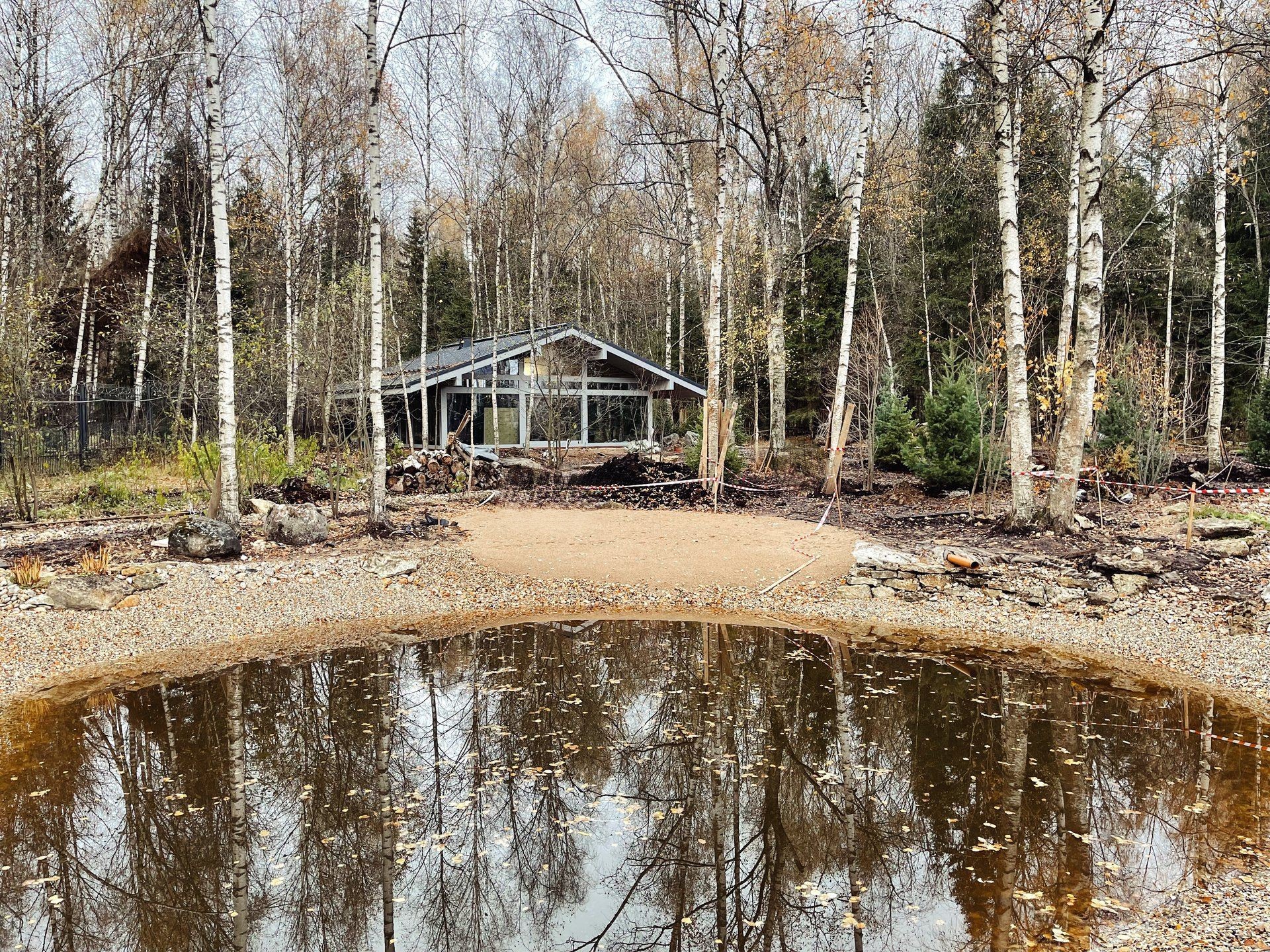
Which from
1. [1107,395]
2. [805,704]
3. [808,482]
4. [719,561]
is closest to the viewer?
[805,704]

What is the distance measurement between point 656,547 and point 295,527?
4.67 metres

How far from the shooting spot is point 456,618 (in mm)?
7949

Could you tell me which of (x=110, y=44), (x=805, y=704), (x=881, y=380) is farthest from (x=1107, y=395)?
(x=110, y=44)

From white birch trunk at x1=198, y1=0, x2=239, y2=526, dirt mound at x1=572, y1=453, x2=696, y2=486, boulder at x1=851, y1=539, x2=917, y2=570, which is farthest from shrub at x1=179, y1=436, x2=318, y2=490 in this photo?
boulder at x1=851, y1=539, x2=917, y2=570

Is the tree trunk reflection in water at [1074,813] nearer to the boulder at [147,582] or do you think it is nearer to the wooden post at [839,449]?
the wooden post at [839,449]

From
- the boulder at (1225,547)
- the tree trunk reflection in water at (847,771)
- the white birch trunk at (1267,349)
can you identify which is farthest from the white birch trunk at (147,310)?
the white birch trunk at (1267,349)

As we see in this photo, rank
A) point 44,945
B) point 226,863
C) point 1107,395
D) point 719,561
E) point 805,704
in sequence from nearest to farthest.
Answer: point 44,945
point 226,863
point 805,704
point 719,561
point 1107,395

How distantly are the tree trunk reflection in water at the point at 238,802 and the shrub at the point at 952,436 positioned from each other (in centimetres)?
1118

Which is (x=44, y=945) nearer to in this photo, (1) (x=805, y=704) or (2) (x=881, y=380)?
(1) (x=805, y=704)

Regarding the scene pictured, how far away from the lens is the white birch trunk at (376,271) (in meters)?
9.69

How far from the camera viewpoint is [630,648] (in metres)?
7.04

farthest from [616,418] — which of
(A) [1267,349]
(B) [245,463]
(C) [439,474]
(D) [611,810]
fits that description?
(D) [611,810]

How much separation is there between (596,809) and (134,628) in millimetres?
5312

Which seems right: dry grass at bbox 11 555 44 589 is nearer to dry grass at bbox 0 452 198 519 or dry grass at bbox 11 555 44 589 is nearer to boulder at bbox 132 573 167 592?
boulder at bbox 132 573 167 592
